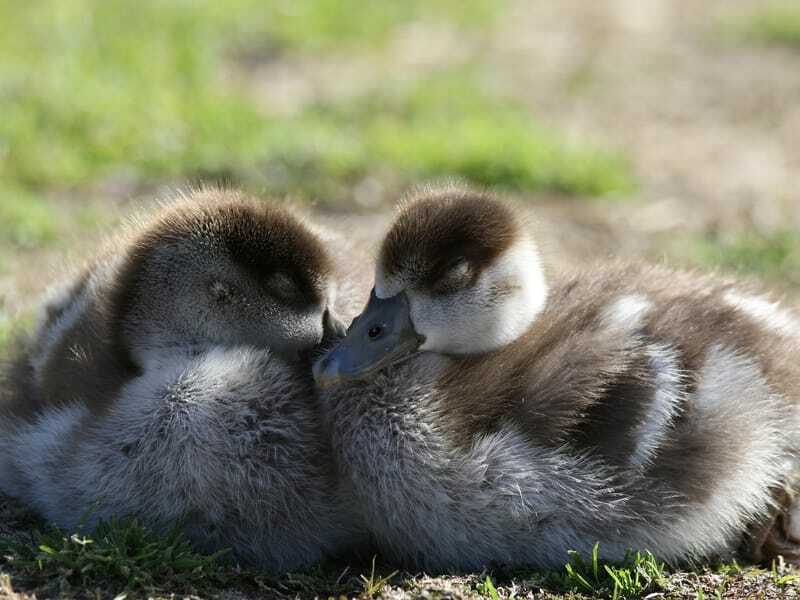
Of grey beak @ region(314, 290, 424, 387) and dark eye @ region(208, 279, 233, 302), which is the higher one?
dark eye @ region(208, 279, 233, 302)

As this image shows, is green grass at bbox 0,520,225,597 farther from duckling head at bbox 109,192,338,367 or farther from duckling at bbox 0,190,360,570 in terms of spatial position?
duckling head at bbox 109,192,338,367

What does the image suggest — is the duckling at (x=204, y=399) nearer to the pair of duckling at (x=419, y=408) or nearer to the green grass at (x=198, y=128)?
the pair of duckling at (x=419, y=408)

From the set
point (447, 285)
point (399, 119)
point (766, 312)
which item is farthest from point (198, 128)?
point (766, 312)

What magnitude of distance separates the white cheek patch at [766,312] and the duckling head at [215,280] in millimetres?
1407

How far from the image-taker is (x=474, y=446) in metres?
3.65

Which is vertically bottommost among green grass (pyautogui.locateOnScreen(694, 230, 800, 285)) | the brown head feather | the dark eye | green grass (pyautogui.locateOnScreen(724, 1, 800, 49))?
green grass (pyautogui.locateOnScreen(694, 230, 800, 285))

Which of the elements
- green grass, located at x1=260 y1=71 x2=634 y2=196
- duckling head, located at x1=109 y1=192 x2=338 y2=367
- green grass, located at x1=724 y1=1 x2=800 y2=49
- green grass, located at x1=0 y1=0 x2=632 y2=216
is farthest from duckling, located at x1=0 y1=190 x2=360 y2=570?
green grass, located at x1=724 y1=1 x2=800 y2=49

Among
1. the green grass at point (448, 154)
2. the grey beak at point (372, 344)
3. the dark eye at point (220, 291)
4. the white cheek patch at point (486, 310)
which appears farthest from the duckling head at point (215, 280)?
the green grass at point (448, 154)

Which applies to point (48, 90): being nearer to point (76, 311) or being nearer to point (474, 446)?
point (76, 311)

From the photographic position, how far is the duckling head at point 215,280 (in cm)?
385

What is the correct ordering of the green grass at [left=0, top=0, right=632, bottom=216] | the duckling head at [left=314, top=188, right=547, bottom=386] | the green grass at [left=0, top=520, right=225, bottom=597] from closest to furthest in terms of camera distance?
the green grass at [left=0, top=520, right=225, bottom=597], the duckling head at [left=314, top=188, right=547, bottom=386], the green grass at [left=0, top=0, right=632, bottom=216]

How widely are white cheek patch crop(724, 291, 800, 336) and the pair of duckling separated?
0.08 meters

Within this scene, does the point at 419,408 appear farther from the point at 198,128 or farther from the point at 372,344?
the point at 198,128

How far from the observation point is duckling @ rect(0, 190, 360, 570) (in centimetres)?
371
